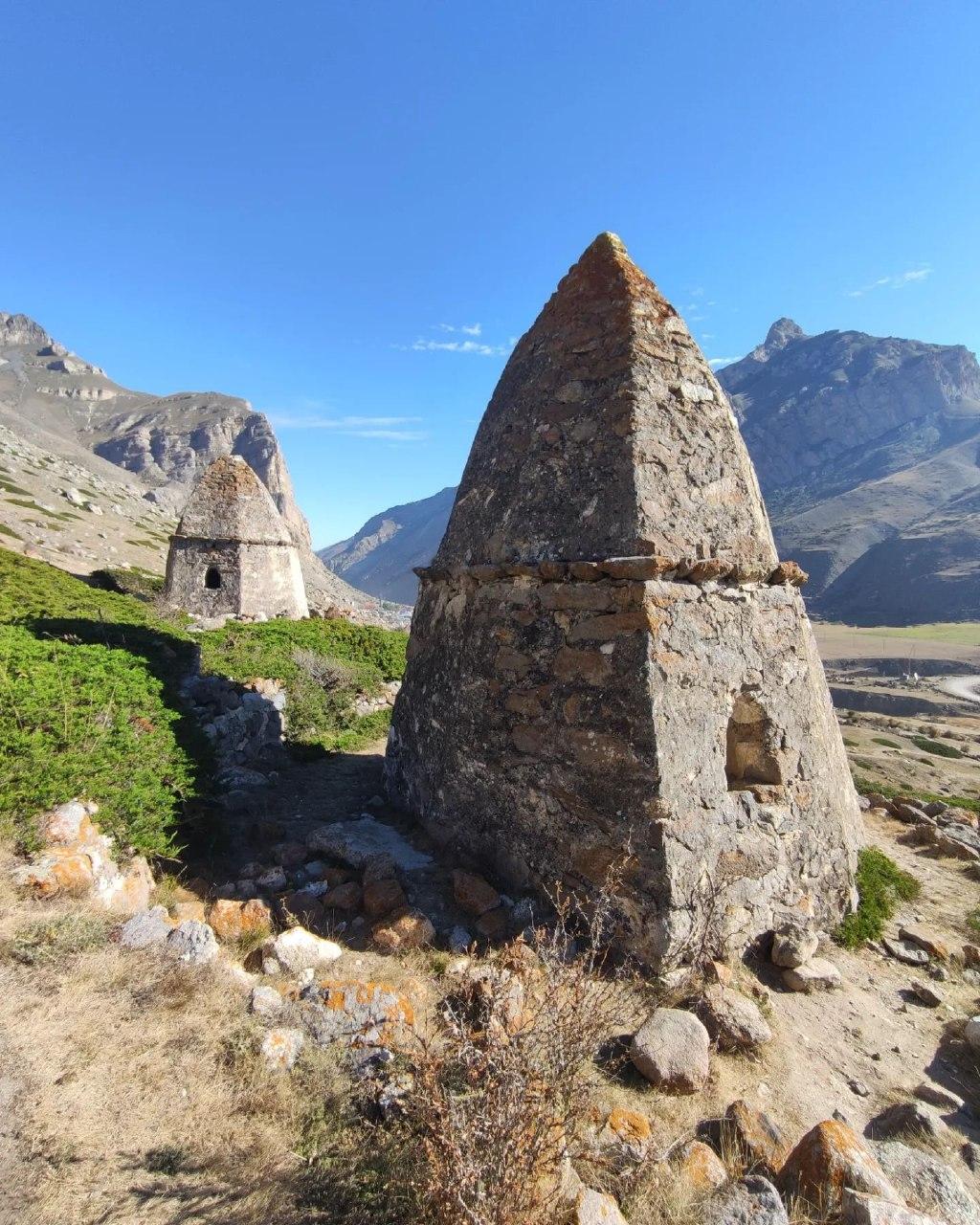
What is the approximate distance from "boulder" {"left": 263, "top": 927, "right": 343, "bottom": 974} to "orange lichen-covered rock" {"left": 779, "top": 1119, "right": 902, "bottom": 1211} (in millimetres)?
2549

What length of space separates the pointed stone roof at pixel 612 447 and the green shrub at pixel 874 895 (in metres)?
2.88

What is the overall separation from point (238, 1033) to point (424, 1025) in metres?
0.93

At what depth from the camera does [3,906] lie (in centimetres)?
349

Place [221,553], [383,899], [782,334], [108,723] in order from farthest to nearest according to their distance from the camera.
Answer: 1. [782,334]
2. [221,553]
3. [108,723]
4. [383,899]

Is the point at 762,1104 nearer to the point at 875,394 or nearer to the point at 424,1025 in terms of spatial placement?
the point at 424,1025

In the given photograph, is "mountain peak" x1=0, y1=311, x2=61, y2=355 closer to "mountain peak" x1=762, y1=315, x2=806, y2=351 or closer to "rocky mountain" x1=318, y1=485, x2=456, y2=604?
"rocky mountain" x1=318, y1=485, x2=456, y2=604

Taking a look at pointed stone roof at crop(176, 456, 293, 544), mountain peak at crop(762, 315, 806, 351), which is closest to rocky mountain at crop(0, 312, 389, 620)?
pointed stone roof at crop(176, 456, 293, 544)

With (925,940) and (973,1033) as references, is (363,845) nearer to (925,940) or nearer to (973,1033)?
(973,1033)

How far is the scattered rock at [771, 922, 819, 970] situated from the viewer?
13.9 ft

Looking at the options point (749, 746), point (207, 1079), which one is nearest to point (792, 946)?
point (749, 746)

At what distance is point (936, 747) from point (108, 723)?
27.4m

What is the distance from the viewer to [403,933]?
404 cm

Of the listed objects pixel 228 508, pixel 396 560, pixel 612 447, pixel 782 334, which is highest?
pixel 782 334

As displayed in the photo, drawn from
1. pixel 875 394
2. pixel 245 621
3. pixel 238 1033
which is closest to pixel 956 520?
pixel 875 394
